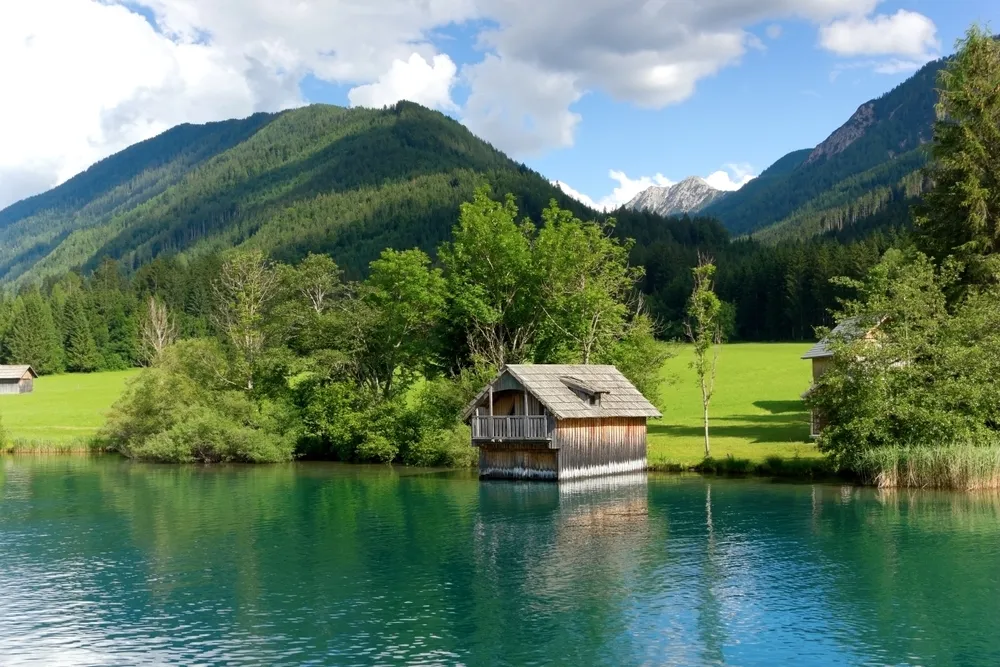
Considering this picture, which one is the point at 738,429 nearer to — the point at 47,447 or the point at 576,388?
the point at 576,388

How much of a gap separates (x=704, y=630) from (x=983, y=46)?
149 ft

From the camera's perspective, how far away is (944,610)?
25031 millimetres

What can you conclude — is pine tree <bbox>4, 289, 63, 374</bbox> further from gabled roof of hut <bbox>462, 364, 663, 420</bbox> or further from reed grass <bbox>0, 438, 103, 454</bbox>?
gabled roof of hut <bbox>462, 364, 663, 420</bbox>

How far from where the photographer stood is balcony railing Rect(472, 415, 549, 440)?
51.6m

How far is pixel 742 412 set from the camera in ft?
252

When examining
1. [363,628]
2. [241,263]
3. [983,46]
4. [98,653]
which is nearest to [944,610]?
[363,628]

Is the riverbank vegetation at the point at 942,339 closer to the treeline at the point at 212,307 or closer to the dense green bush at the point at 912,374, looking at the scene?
the dense green bush at the point at 912,374

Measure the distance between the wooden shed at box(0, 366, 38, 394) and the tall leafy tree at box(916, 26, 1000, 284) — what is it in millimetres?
116259

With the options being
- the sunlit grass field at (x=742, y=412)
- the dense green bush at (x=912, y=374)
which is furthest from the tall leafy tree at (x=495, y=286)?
the dense green bush at (x=912, y=374)

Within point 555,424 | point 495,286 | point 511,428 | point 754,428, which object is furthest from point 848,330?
point 495,286

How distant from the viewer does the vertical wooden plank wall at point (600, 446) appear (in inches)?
2056

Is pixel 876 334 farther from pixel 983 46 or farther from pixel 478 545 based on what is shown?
pixel 478 545

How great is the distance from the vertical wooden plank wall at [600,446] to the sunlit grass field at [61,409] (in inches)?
1534

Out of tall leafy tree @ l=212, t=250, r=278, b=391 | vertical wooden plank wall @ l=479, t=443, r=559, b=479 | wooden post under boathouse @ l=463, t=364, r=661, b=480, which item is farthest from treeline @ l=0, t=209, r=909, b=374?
vertical wooden plank wall @ l=479, t=443, r=559, b=479
